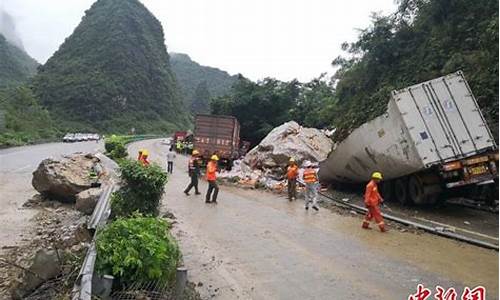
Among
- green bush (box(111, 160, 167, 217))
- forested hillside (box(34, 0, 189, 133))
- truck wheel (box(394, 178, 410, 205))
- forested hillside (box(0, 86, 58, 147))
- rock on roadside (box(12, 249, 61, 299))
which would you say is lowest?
rock on roadside (box(12, 249, 61, 299))

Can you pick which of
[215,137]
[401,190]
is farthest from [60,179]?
[215,137]

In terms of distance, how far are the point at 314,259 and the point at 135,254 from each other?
3.83m

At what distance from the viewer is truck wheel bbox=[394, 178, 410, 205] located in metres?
15.7

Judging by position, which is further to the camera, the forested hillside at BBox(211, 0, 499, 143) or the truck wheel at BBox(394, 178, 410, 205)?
the forested hillside at BBox(211, 0, 499, 143)

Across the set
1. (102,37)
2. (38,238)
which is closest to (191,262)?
(38,238)

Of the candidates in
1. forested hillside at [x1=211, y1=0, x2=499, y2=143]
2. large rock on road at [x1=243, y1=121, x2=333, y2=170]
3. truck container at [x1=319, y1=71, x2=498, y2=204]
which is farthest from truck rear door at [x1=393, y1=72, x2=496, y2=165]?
large rock on road at [x1=243, y1=121, x2=333, y2=170]

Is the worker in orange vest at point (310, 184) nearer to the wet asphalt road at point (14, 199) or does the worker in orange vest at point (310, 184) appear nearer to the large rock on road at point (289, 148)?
the wet asphalt road at point (14, 199)

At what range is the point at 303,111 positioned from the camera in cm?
→ 3884

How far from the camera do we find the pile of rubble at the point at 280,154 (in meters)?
23.8

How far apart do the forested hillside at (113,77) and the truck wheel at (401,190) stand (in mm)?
62751

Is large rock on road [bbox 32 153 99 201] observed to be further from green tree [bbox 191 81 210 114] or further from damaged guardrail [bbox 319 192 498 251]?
green tree [bbox 191 81 210 114]

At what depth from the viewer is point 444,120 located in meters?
13.7

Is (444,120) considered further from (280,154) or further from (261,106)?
(261,106)

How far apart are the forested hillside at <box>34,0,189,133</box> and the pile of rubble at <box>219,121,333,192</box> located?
171 ft
